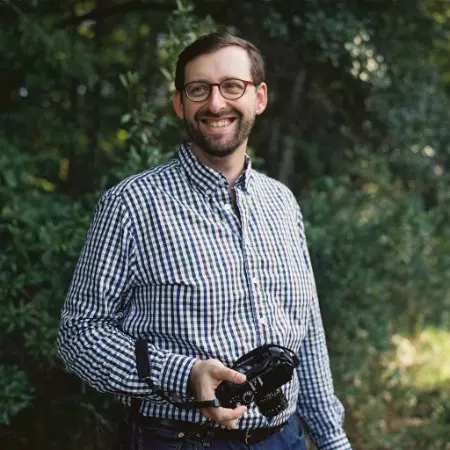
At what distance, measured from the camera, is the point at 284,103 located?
534cm

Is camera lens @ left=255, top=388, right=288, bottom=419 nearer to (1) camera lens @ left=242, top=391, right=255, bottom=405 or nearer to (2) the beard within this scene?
(1) camera lens @ left=242, top=391, right=255, bottom=405

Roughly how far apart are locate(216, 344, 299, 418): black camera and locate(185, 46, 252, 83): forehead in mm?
862

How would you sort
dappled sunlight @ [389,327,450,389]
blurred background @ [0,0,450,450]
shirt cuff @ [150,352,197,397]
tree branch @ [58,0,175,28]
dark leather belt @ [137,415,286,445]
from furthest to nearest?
dappled sunlight @ [389,327,450,389]
tree branch @ [58,0,175,28]
blurred background @ [0,0,450,450]
dark leather belt @ [137,415,286,445]
shirt cuff @ [150,352,197,397]

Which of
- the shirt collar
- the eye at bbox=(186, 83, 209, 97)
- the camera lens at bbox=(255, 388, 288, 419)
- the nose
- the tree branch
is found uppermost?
the tree branch

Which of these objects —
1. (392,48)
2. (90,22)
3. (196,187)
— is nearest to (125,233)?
(196,187)

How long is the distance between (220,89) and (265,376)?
2.98 ft

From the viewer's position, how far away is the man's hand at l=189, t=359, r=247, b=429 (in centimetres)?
180

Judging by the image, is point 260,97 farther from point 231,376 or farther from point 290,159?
point 290,159

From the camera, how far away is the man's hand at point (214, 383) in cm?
180

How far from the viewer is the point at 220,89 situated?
7.41 feet

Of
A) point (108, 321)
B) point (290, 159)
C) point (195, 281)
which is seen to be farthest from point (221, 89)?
point (290, 159)

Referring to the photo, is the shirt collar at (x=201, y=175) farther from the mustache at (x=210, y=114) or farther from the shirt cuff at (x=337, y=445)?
the shirt cuff at (x=337, y=445)

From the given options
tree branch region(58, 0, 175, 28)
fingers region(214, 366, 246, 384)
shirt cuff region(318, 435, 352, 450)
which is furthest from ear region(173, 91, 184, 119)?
tree branch region(58, 0, 175, 28)

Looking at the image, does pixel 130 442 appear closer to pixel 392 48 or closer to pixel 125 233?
pixel 125 233
